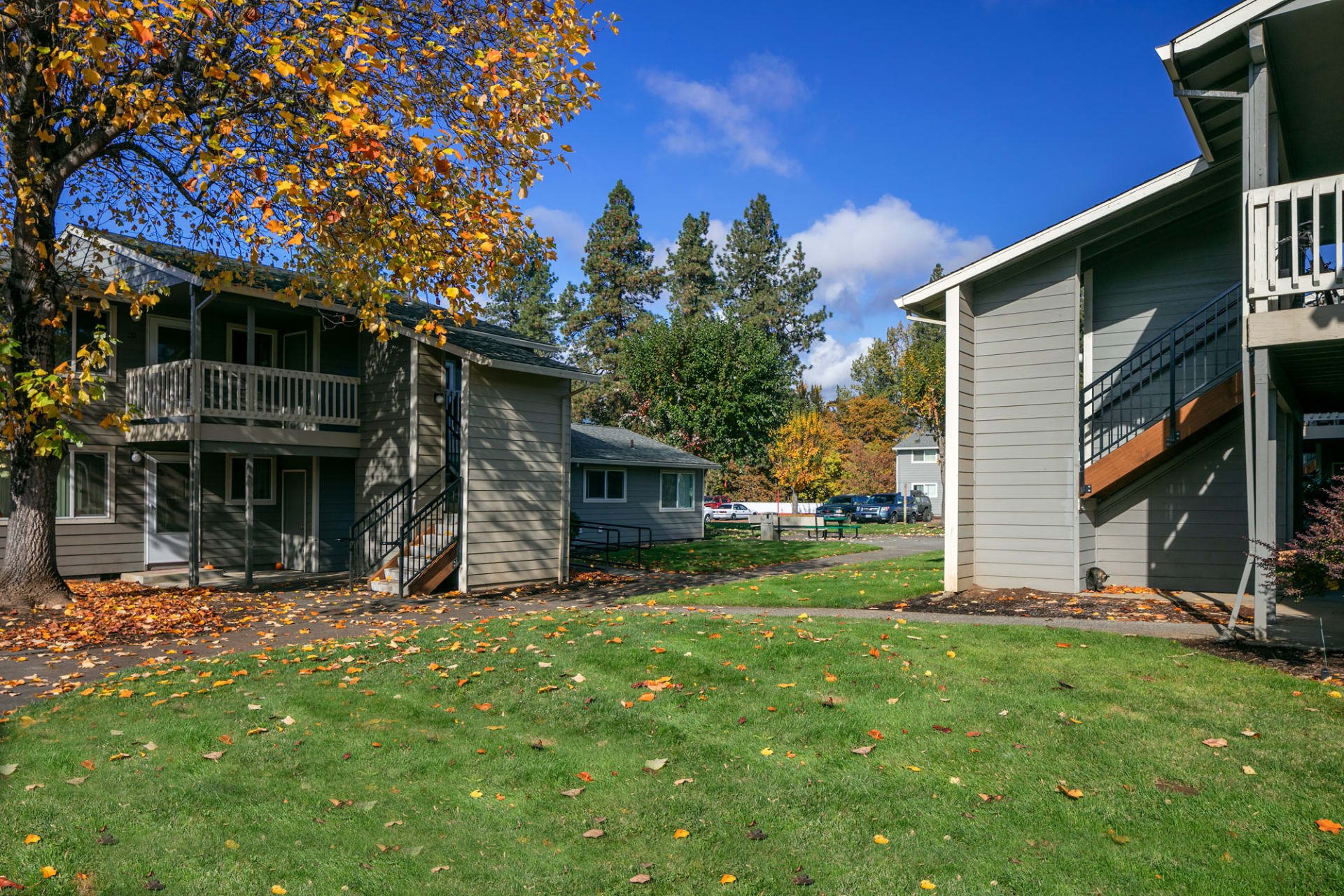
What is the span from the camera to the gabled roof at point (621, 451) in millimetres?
27000

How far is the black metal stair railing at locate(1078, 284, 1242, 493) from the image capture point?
449 inches

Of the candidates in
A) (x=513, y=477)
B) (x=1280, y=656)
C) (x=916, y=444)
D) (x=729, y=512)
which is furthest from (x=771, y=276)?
(x=1280, y=656)

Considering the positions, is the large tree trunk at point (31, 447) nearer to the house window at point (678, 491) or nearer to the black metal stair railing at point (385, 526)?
the black metal stair railing at point (385, 526)

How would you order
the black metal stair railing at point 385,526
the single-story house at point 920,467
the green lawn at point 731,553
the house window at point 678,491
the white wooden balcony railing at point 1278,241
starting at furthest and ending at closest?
the single-story house at point 920,467 → the house window at point 678,491 → the green lawn at point 731,553 → the black metal stair railing at point 385,526 → the white wooden balcony railing at point 1278,241

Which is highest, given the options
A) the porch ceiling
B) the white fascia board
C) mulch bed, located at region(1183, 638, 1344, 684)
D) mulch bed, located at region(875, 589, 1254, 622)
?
the white fascia board

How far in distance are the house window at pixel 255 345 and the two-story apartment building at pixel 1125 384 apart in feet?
44.3

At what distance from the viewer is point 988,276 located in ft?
40.5

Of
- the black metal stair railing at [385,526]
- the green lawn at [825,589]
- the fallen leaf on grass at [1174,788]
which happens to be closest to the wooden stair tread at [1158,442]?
the green lawn at [825,589]

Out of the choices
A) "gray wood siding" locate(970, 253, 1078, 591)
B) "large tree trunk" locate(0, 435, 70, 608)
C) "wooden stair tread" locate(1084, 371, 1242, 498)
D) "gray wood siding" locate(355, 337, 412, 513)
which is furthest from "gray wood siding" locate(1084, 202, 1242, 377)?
"large tree trunk" locate(0, 435, 70, 608)

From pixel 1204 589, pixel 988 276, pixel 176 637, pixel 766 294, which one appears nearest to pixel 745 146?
pixel 766 294

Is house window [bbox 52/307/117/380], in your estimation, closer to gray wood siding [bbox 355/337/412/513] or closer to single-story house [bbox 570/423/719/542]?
gray wood siding [bbox 355/337/412/513]

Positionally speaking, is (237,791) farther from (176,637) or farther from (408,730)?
(176,637)

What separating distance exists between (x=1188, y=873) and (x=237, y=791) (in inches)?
198

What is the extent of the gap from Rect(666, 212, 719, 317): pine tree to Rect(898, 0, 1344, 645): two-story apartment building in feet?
160
